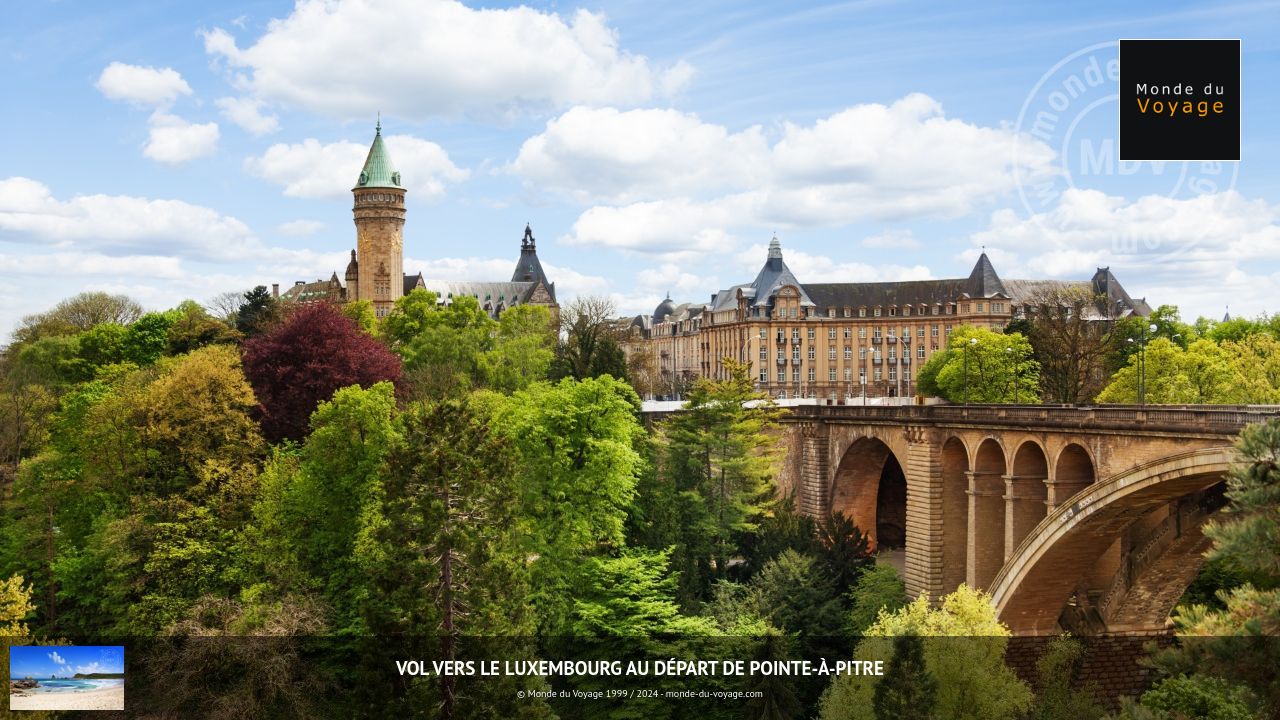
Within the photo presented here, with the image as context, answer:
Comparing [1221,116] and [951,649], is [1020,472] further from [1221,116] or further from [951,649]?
[1221,116]

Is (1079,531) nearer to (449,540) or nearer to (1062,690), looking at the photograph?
(1062,690)

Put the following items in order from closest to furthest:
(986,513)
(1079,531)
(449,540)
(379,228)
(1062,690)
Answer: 1. (449,540)
2. (1079,531)
3. (1062,690)
4. (986,513)
5. (379,228)

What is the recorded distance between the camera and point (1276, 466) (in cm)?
1410

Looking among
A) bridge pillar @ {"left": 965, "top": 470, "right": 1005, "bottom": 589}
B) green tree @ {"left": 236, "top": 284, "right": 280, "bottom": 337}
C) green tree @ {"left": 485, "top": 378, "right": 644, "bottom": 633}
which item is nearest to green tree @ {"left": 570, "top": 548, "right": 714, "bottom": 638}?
green tree @ {"left": 485, "top": 378, "right": 644, "bottom": 633}

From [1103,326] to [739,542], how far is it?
40.0 metres

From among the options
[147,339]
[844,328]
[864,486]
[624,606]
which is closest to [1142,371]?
[864,486]

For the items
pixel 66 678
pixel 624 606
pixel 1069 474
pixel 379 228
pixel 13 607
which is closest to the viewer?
pixel 13 607

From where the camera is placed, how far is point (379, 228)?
347ft

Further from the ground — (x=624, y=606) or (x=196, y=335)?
(x=196, y=335)

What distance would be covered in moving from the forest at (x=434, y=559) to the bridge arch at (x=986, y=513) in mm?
2868

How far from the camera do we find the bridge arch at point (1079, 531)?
26.0 metres

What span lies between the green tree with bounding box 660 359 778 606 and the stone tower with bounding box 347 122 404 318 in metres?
66.1

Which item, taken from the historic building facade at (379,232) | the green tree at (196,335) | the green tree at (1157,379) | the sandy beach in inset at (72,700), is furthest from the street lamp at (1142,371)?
the historic building facade at (379,232)

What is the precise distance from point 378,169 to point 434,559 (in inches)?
3246
